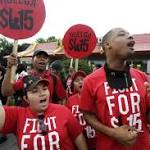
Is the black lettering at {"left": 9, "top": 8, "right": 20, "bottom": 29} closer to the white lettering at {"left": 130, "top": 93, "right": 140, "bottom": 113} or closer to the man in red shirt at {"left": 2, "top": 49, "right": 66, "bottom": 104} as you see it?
the man in red shirt at {"left": 2, "top": 49, "right": 66, "bottom": 104}

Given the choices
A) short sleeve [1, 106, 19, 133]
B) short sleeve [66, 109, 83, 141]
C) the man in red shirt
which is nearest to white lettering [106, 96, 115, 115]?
short sleeve [66, 109, 83, 141]

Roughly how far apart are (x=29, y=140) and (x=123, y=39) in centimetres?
101

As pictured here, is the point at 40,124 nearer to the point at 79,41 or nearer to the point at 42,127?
the point at 42,127

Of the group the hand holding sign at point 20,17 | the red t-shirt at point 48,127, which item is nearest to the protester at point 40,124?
the red t-shirt at point 48,127

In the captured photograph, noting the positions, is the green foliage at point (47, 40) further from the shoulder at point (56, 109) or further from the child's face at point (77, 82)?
the shoulder at point (56, 109)

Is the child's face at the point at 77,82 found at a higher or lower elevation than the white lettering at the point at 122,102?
lower

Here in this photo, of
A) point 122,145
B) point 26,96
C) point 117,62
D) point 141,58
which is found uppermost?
point 117,62

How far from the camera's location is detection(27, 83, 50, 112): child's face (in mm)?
3361

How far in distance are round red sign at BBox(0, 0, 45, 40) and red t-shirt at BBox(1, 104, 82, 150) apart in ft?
3.93

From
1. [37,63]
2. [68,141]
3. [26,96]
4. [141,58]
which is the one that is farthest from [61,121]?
[141,58]

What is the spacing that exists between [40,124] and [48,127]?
0.06 meters

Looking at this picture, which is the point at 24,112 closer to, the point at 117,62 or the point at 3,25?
the point at 117,62

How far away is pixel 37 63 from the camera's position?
17.7 feet

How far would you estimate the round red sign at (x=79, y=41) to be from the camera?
6578 millimetres
